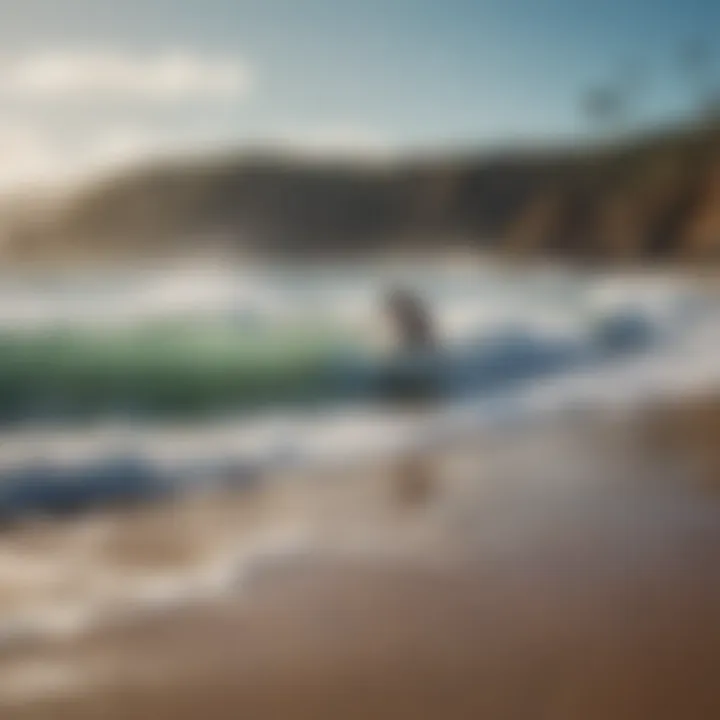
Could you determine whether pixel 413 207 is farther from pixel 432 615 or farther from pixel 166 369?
pixel 432 615

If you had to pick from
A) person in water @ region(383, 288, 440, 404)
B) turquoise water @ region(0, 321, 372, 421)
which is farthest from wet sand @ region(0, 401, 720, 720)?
person in water @ region(383, 288, 440, 404)

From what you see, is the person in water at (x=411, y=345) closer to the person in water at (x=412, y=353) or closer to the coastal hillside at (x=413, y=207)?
the person in water at (x=412, y=353)

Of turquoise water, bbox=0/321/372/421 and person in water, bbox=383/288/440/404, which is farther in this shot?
person in water, bbox=383/288/440/404

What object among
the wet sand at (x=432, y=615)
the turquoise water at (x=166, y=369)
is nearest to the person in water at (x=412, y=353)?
the turquoise water at (x=166, y=369)

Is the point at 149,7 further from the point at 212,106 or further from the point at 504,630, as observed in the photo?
the point at 504,630

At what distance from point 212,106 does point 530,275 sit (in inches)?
50.6

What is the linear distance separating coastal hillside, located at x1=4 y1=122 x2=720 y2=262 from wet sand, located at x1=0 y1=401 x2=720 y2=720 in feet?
2.75

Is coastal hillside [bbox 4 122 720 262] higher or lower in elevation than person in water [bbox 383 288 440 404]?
higher

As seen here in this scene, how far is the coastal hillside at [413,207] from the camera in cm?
Result: 211

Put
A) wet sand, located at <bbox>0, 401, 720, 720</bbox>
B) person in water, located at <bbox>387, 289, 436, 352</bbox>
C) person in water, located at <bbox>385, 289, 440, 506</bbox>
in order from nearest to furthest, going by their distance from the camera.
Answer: wet sand, located at <bbox>0, 401, 720, 720</bbox> < person in water, located at <bbox>385, 289, 440, 506</bbox> < person in water, located at <bbox>387, 289, 436, 352</bbox>

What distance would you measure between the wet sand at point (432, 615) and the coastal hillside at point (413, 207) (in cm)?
84

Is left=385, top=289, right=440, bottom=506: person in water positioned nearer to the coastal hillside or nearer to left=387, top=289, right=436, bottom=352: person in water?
left=387, top=289, right=436, bottom=352: person in water

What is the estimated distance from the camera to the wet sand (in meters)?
0.97

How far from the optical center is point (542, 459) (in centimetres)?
176
